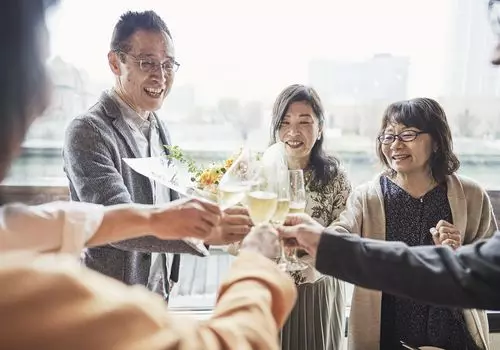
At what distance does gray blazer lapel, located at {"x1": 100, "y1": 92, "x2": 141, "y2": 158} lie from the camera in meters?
1.54

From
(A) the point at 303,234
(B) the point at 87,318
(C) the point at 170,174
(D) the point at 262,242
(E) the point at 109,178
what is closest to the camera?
(B) the point at 87,318

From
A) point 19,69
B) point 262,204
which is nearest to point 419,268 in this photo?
point 262,204

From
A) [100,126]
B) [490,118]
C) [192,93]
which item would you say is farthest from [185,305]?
[490,118]

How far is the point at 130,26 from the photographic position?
5.23 feet

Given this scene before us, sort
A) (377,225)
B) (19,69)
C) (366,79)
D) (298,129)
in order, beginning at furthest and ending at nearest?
(366,79) → (298,129) → (377,225) → (19,69)

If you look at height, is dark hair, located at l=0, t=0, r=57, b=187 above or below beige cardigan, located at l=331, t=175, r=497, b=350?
above

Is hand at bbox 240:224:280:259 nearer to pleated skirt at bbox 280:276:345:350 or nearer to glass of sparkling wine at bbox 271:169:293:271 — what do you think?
glass of sparkling wine at bbox 271:169:293:271

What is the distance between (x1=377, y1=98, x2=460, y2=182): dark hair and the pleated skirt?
2.06 feet

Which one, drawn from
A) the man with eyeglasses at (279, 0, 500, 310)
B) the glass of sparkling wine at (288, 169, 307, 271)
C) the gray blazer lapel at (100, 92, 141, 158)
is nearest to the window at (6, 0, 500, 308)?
the gray blazer lapel at (100, 92, 141, 158)

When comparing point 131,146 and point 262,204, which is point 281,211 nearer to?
point 262,204

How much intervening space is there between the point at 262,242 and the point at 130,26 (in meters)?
1.05

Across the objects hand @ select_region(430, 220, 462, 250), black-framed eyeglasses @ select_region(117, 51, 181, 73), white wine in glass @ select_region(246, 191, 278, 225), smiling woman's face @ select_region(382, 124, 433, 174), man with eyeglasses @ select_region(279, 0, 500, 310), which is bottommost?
hand @ select_region(430, 220, 462, 250)

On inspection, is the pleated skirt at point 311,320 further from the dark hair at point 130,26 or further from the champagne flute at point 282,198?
the dark hair at point 130,26

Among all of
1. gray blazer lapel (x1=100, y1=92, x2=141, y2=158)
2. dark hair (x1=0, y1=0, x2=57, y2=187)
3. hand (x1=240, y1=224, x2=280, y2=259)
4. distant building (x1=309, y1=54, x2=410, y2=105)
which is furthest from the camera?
distant building (x1=309, y1=54, x2=410, y2=105)
